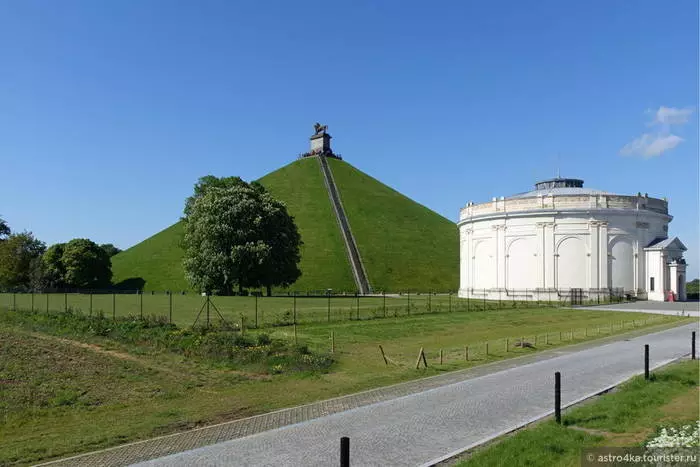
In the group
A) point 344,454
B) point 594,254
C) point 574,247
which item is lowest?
point 344,454

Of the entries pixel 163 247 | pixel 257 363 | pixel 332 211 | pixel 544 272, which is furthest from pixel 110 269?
pixel 257 363

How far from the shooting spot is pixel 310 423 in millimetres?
13648

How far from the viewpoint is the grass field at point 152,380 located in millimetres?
13633

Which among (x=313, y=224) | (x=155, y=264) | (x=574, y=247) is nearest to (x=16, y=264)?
(x=155, y=264)

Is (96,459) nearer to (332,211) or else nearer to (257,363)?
(257,363)

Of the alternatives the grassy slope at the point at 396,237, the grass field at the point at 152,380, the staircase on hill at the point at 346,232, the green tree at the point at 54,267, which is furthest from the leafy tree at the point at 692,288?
the green tree at the point at 54,267

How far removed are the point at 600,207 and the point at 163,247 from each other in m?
81.0

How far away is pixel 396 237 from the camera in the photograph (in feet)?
372

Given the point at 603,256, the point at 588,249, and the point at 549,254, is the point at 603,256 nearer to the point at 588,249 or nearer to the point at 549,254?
the point at 588,249

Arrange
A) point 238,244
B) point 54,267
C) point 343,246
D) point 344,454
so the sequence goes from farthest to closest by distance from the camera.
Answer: point 343,246 < point 54,267 < point 238,244 < point 344,454

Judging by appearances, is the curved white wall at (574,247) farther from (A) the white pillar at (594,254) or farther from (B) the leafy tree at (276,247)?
(B) the leafy tree at (276,247)

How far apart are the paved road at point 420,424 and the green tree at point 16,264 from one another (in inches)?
3717

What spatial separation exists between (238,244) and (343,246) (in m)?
40.5

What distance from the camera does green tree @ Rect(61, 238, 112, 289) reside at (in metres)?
95.8
